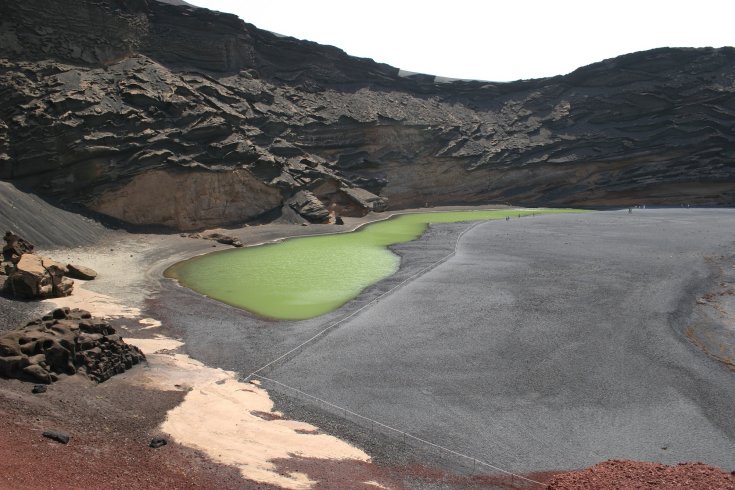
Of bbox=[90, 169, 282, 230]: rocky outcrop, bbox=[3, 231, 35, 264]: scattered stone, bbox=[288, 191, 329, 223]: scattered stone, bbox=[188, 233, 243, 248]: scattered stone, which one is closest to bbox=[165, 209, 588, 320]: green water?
bbox=[188, 233, 243, 248]: scattered stone

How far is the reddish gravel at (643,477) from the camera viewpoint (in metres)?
8.84

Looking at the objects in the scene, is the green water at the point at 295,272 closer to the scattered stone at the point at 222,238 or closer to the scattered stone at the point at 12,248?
the scattered stone at the point at 222,238

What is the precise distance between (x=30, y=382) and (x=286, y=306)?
11.9 meters

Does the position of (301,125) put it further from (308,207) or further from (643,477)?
(643,477)

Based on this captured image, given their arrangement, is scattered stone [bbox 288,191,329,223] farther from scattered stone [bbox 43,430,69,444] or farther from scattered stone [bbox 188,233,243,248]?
scattered stone [bbox 43,430,69,444]

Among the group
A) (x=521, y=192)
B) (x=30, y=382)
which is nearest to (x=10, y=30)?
(x=30, y=382)

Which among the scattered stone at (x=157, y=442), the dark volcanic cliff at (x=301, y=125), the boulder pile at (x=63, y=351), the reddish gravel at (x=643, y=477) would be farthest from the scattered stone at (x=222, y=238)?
the reddish gravel at (x=643, y=477)

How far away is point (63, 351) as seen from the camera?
12.4 metres

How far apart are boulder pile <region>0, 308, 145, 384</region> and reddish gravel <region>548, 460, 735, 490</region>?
1106 cm

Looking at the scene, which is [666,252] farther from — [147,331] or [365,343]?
[147,331]

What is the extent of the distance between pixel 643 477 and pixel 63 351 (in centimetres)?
1297

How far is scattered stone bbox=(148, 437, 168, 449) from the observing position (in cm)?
964

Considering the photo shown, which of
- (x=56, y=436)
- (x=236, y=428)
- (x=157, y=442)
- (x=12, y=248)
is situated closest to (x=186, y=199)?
(x=12, y=248)

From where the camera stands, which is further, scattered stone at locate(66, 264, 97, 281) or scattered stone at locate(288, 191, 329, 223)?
scattered stone at locate(288, 191, 329, 223)
